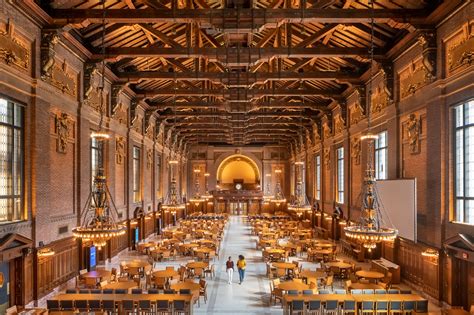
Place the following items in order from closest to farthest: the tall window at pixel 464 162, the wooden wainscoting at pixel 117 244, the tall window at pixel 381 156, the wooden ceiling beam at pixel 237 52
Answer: the tall window at pixel 464 162
the wooden ceiling beam at pixel 237 52
the tall window at pixel 381 156
the wooden wainscoting at pixel 117 244

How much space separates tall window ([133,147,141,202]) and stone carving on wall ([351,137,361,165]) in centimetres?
1380

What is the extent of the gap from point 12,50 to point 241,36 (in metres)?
8.23

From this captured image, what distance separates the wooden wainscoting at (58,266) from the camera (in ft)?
48.4

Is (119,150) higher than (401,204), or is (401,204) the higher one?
(119,150)

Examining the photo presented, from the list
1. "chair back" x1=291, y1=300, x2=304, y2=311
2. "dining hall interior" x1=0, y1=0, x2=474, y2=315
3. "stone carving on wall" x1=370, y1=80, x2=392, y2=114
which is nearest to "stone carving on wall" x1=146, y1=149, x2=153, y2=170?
"dining hall interior" x1=0, y1=0, x2=474, y2=315

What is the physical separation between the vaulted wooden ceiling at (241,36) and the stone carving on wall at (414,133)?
3026 millimetres

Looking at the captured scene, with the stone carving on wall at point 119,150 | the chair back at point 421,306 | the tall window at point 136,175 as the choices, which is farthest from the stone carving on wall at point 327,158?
the chair back at point 421,306

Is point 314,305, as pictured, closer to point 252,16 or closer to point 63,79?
point 252,16

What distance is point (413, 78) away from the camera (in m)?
16.7

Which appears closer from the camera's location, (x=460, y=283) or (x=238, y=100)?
(x=460, y=283)

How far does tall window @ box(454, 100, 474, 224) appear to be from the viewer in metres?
13.0

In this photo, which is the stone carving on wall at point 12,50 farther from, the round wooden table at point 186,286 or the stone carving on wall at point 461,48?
the stone carving on wall at point 461,48

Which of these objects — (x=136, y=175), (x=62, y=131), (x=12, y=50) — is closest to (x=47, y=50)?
(x=12, y=50)

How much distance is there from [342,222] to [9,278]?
18636mm
